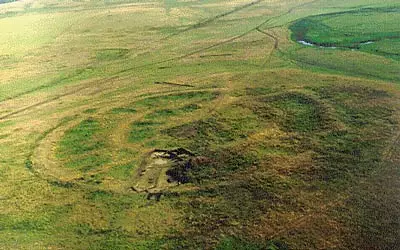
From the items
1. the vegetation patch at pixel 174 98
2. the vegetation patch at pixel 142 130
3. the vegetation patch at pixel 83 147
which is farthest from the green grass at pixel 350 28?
the vegetation patch at pixel 83 147

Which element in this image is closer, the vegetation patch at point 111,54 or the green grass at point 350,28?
the green grass at point 350,28

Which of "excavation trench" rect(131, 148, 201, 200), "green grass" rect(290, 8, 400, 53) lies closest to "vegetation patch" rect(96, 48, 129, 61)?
"green grass" rect(290, 8, 400, 53)

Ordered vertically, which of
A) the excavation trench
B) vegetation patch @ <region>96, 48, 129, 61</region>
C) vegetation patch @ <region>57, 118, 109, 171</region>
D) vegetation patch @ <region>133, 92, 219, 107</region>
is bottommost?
the excavation trench

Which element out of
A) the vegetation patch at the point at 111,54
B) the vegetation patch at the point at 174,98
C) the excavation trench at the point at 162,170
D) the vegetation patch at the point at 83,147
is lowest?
the excavation trench at the point at 162,170

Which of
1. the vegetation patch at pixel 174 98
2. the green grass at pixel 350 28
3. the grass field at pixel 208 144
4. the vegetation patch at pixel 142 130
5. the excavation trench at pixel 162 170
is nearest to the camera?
the grass field at pixel 208 144

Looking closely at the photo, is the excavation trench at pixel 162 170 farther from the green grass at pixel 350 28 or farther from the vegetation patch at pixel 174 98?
A: the green grass at pixel 350 28

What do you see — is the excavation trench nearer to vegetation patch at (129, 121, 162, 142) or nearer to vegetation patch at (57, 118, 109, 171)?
vegetation patch at (129, 121, 162, 142)

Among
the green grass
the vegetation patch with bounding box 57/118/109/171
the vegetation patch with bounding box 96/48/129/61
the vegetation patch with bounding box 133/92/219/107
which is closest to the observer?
the vegetation patch with bounding box 57/118/109/171

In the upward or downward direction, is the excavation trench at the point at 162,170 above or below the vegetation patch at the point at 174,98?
below

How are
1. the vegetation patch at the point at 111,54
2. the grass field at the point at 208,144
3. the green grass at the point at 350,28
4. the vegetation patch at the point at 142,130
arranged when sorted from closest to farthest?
1. the grass field at the point at 208,144
2. the vegetation patch at the point at 142,130
3. the green grass at the point at 350,28
4. the vegetation patch at the point at 111,54

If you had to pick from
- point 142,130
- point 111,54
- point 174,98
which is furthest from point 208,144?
point 111,54

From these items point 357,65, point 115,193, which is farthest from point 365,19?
point 115,193
